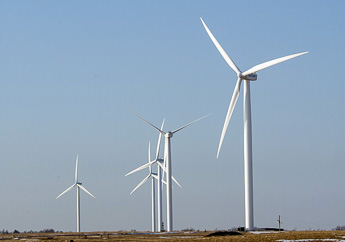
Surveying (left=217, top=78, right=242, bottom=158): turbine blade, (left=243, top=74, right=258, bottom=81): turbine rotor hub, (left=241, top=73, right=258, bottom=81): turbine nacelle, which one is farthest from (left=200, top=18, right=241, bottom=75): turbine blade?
(left=217, top=78, right=242, bottom=158): turbine blade

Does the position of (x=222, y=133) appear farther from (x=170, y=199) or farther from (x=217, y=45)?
(x=170, y=199)

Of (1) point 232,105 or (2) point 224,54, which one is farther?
(2) point 224,54

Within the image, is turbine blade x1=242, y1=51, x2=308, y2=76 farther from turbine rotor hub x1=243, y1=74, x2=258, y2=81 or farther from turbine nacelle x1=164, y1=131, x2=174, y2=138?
turbine nacelle x1=164, y1=131, x2=174, y2=138

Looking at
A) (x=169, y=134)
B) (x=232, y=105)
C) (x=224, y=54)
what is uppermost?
(x=224, y=54)

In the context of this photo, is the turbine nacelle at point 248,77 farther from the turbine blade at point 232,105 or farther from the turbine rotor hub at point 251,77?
the turbine blade at point 232,105

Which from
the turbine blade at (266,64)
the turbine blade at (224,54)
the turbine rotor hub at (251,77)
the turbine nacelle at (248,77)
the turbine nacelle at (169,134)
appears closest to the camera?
the turbine blade at (266,64)

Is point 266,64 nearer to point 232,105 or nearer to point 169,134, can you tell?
point 232,105

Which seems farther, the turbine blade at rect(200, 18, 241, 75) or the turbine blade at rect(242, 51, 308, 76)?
the turbine blade at rect(200, 18, 241, 75)

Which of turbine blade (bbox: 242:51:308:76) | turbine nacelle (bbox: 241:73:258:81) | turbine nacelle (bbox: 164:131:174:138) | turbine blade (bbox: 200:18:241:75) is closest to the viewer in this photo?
turbine blade (bbox: 242:51:308:76)

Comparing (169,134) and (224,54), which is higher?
(224,54)

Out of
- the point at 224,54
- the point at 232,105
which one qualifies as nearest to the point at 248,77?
the point at 224,54

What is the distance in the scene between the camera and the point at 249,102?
9938 cm

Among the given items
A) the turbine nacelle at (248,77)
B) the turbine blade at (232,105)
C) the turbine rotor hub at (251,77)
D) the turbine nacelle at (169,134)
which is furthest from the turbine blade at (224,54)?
the turbine nacelle at (169,134)

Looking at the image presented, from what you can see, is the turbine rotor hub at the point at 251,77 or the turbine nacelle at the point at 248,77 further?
the turbine rotor hub at the point at 251,77
